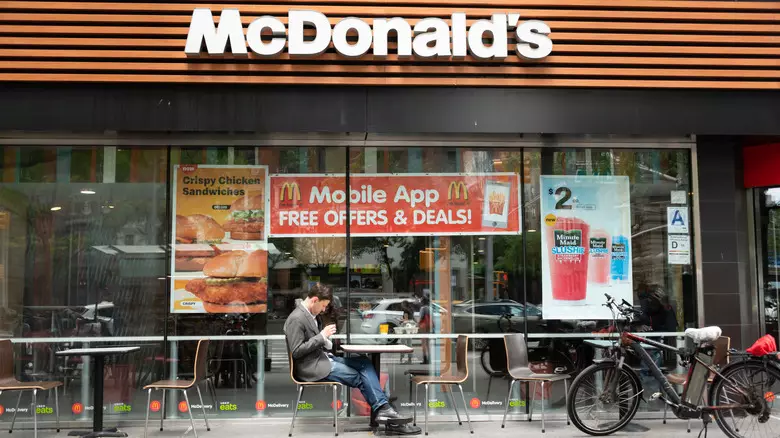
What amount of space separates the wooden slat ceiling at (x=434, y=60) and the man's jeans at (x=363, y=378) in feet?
10.3

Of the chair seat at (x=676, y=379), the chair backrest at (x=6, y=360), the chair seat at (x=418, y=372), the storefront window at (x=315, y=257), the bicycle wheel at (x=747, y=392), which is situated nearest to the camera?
the bicycle wheel at (x=747, y=392)

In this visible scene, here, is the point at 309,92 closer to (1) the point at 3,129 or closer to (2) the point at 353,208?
(2) the point at 353,208

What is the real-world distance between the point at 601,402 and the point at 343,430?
2.81 m

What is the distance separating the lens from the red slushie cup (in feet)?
30.6

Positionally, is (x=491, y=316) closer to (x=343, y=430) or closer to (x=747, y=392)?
(x=343, y=430)

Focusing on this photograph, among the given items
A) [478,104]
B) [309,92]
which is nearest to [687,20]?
[478,104]

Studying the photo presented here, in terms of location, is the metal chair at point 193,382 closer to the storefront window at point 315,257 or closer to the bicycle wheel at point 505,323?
the storefront window at point 315,257

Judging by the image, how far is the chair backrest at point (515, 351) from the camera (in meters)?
8.53

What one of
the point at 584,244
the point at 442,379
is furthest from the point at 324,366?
the point at 584,244

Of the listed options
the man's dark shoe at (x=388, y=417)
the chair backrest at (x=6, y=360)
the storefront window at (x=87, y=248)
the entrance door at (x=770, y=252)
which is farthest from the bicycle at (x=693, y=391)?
the chair backrest at (x=6, y=360)

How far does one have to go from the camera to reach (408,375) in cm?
915

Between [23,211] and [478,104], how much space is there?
5.76 metres

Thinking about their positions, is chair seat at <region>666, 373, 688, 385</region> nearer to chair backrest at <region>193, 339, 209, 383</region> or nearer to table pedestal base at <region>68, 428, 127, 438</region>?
chair backrest at <region>193, 339, 209, 383</region>

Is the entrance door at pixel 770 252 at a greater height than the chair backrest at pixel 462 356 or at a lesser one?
greater
